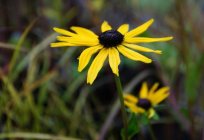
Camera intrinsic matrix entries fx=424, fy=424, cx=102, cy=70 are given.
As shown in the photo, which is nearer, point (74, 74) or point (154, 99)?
point (154, 99)

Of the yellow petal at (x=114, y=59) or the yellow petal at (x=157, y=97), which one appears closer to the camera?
the yellow petal at (x=114, y=59)

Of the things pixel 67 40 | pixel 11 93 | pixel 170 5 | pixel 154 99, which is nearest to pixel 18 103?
pixel 11 93

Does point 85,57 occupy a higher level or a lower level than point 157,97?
higher

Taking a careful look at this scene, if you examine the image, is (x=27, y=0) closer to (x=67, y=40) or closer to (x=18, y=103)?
(x=18, y=103)

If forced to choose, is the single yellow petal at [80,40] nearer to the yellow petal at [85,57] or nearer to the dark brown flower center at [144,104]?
the yellow petal at [85,57]

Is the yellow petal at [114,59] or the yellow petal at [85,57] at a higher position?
the yellow petal at [85,57]

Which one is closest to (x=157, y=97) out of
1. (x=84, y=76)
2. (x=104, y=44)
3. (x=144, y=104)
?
(x=144, y=104)

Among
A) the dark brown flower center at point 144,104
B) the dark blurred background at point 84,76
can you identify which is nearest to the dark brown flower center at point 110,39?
the dark brown flower center at point 144,104

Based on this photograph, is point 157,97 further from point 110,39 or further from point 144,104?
point 110,39

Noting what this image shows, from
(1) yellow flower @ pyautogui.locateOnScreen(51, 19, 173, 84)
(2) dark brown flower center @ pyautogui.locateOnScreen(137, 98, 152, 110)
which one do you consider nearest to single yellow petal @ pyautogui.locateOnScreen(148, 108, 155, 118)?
(2) dark brown flower center @ pyautogui.locateOnScreen(137, 98, 152, 110)
